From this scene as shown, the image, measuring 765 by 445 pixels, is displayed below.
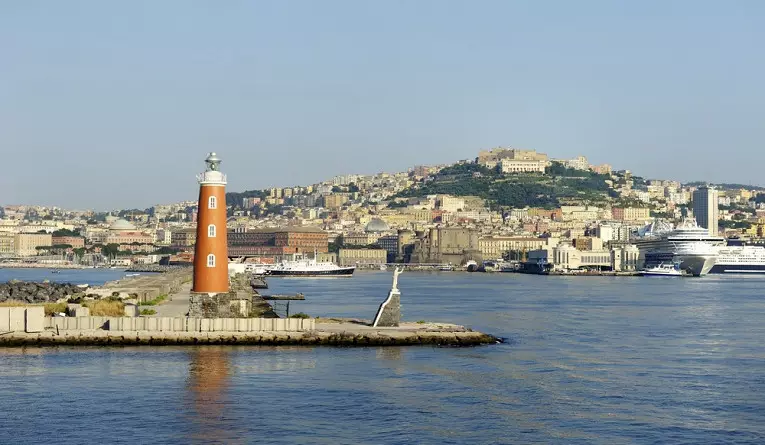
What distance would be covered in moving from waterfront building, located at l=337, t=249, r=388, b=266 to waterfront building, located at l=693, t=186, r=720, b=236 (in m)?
47.7

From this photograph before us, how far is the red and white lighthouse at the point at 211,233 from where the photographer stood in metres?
28.8

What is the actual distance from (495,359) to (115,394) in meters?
9.04

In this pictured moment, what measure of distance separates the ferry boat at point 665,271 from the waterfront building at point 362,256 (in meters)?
49.1

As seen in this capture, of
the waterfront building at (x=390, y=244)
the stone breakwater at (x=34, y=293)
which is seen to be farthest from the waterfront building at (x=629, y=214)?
the stone breakwater at (x=34, y=293)

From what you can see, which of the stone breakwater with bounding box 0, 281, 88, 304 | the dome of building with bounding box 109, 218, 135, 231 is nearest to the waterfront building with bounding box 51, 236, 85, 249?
the dome of building with bounding box 109, 218, 135, 231

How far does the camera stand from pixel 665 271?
110000 millimetres

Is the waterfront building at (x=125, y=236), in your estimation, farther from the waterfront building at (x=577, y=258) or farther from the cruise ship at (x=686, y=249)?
the cruise ship at (x=686, y=249)

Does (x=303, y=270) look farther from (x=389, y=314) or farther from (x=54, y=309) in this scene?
(x=389, y=314)

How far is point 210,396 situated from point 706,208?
541 ft

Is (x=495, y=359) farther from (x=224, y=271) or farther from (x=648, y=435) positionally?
(x=648, y=435)

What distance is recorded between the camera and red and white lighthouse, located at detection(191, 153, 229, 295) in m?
28.8

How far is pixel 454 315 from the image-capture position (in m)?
42.7


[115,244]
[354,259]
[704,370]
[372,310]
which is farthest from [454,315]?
[115,244]

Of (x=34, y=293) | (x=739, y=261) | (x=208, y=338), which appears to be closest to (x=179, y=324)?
(x=208, y=338)
